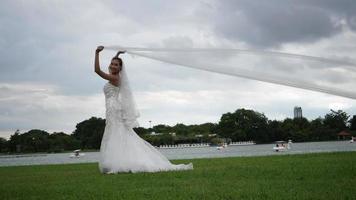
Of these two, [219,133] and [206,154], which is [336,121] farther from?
[206,154]

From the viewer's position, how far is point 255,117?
183m

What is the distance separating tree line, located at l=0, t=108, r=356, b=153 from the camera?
443 feet

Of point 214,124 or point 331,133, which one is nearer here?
point 331,133

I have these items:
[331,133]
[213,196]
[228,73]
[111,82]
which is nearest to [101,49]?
[111,82]

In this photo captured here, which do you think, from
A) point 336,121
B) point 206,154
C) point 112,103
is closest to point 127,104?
point 112,103

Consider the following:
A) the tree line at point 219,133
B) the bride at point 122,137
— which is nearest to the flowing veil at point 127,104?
the bride at point 122,137

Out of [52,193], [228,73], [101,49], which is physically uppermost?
[101,49]

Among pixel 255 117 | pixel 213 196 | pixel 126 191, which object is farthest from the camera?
pixel 255 117

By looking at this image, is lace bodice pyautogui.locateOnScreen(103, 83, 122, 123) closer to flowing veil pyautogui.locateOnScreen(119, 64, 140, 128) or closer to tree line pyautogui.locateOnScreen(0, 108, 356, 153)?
flowing veil pyautogui.locateOnScreen(119, 64, 140, 128)

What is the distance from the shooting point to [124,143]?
1739cm

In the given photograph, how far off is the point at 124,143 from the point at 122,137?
0.22m

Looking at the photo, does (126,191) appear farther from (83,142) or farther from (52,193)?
(83,142)

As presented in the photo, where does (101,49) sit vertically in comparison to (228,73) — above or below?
above

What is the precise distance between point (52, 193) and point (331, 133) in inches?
5914
